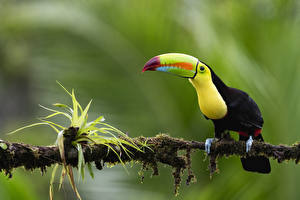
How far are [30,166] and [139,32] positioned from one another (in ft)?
10.7

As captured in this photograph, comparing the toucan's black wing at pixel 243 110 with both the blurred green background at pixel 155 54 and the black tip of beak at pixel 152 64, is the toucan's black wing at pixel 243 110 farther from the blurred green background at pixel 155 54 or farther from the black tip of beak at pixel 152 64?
the blurred green background at pixel 155 54

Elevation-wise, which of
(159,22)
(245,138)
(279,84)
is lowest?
(245,138)

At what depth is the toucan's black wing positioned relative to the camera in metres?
3.24

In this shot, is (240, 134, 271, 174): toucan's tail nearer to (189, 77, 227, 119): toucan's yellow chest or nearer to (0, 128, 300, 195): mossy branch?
(189, 77, 227, 119): toucan's yellow chest

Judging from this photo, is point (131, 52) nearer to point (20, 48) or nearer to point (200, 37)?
point (200, 37)

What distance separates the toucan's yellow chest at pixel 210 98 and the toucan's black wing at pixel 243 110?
8 centimetres

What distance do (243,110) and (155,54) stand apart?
2040 millimetres

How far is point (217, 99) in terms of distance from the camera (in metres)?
3.12

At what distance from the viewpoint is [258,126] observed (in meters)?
3.29

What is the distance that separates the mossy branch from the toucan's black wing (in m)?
0.44

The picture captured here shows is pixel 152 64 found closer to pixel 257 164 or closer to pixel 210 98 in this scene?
pixel 210 98

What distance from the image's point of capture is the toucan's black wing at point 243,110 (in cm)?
324

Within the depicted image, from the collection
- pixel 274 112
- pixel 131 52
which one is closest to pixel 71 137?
pixel 274 112

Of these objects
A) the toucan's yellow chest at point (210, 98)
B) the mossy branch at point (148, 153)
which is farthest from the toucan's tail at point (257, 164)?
the mossy branch at point (148, 153)
